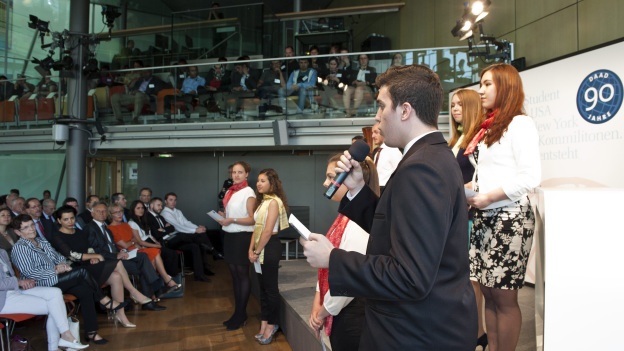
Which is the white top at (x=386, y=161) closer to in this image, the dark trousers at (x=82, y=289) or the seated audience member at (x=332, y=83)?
the dark trousers at (x=82, y=289)

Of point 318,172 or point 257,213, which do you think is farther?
point 318,172

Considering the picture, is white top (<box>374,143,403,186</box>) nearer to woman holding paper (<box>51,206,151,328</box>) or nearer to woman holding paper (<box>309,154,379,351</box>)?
woman holding paper (<box>309,154,379,351</box>)

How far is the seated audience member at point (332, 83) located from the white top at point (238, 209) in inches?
137

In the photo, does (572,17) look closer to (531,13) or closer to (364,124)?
(531,13)

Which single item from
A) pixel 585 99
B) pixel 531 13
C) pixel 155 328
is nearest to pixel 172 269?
pixel 155 328

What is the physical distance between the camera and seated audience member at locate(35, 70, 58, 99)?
9383 millimetres

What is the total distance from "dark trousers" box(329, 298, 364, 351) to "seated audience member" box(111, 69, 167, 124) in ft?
24.7

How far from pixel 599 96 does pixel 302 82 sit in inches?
190

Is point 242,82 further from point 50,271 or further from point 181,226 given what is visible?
point 50,271

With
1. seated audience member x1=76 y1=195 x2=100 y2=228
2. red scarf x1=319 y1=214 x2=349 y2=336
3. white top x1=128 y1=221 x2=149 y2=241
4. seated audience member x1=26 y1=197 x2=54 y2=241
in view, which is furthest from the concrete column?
red scarf x1=319 y1=214 x2=349 y2=336

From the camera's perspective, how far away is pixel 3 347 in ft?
12.0

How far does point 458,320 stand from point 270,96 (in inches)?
289

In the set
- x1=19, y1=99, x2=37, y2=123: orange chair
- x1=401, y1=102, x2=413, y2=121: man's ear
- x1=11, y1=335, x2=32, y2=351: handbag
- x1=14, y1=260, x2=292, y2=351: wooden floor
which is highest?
x1=19, y1=99, x2=37, y2=123: orange chair

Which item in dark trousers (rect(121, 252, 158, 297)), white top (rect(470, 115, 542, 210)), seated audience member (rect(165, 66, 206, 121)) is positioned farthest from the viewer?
seated audience member (rect(165, 66, 206, 121))
